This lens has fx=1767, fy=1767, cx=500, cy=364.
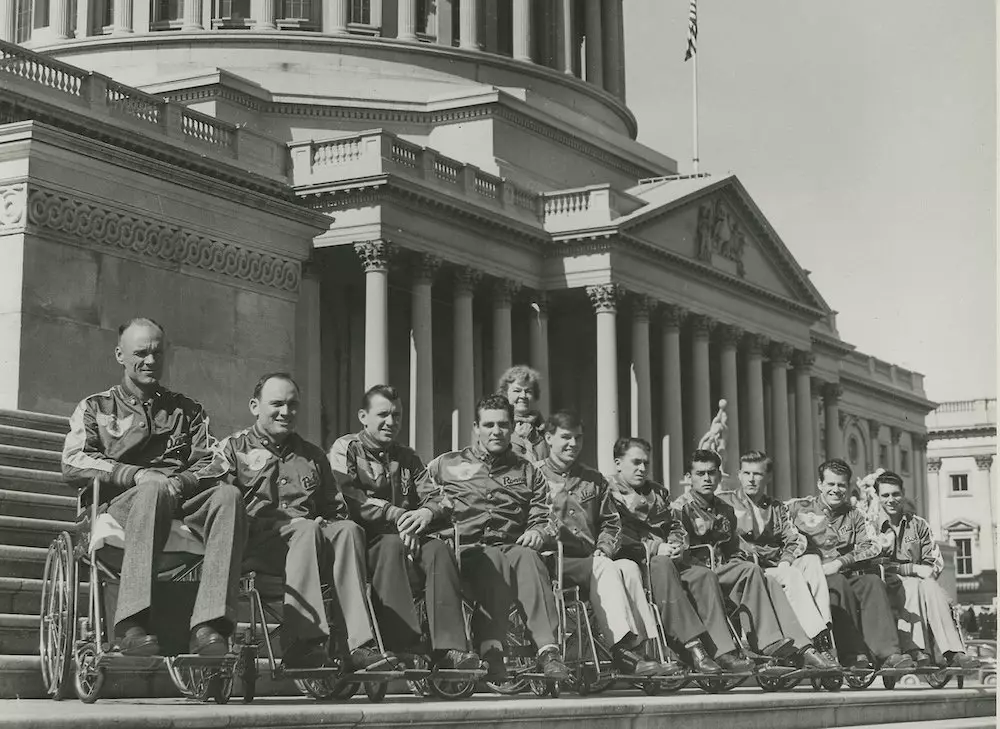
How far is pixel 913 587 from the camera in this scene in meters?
16.1

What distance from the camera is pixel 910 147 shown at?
1332cm

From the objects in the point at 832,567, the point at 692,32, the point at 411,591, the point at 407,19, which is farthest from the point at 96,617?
the point at 407,19

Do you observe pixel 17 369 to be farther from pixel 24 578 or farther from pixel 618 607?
pixel 618 607

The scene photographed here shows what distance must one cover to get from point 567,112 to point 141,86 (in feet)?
54.6

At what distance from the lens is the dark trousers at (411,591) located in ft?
34.2

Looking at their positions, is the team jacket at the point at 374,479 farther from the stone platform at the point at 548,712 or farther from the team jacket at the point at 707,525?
the team jacket at the point at 707,525

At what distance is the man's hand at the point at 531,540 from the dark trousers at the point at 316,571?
1589mm

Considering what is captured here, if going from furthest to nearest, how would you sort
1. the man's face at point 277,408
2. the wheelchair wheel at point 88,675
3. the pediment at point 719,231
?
the pediment at point 719,231 < the man's face at point 277,408 < the wheelchair wheel at point 88,675

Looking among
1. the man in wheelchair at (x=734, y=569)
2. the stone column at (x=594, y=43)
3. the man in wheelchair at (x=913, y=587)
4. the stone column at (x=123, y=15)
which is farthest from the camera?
the stone column at (x=594, y=43)

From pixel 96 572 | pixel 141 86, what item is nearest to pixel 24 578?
pixel 96 572

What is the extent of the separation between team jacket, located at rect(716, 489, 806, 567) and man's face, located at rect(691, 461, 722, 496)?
712 millimetres

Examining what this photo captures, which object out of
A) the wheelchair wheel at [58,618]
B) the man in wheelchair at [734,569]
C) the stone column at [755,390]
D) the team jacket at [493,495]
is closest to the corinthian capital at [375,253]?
the stone column at [755,390]

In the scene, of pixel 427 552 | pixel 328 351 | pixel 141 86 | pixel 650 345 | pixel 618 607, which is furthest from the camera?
pixel 650 345

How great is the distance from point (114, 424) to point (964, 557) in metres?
94.5
